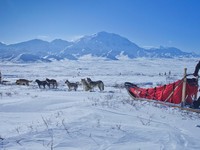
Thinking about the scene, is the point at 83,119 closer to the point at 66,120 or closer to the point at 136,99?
the point at 66,120

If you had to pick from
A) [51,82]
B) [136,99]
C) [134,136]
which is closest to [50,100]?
[136,99]

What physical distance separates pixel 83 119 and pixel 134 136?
4.50 ft

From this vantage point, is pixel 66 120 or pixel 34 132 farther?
pixel 66 120

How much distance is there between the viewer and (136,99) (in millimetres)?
9281

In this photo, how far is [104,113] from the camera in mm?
6336

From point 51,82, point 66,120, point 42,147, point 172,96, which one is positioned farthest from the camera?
point 51,82

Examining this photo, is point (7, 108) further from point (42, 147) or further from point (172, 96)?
point (172, 96)

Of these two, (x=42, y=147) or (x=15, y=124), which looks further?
(x=15, y=124)

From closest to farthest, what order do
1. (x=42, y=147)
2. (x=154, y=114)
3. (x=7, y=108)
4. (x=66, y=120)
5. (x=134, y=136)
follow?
(x=42, y=147), (x=134, y=136), (x=66, y=120), (x=154, y=114), (x=7, y=108)

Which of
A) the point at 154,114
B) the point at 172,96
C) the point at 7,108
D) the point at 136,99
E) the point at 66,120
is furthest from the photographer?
→ the point at 136,99

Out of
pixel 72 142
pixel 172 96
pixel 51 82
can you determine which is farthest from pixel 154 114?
pixel 51 82

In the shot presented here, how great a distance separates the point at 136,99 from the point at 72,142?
540 centimetres

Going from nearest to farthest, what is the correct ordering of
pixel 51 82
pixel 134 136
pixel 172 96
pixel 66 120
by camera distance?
1. pixel 134 136
2. pixel 66 120
3. pixel 172 96
4. pixel 51 82

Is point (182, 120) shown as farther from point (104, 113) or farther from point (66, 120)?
point (66, 120)
